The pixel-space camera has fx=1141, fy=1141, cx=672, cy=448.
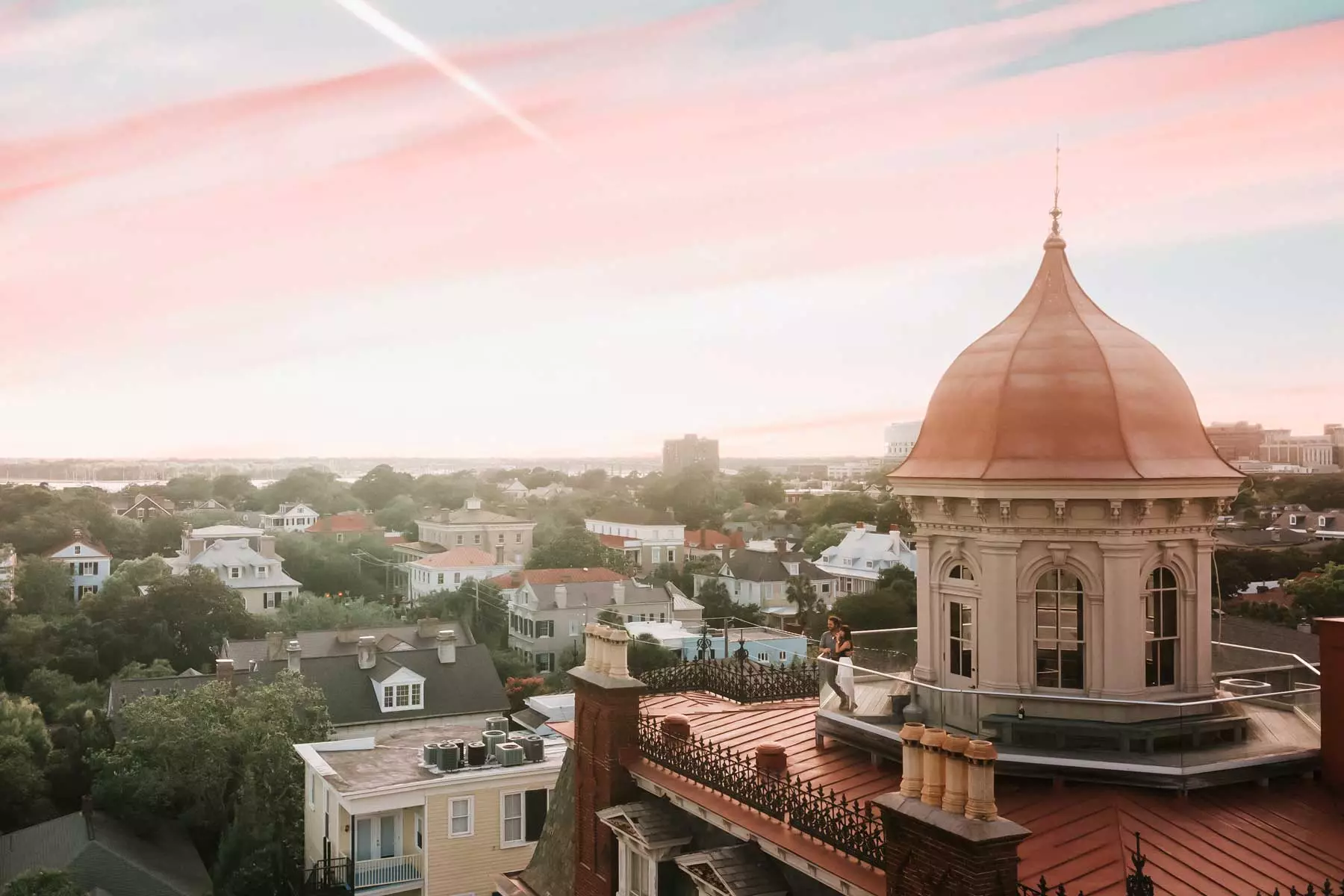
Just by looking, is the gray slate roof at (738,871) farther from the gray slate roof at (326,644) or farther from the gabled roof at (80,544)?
the gabled roof at (80,544)

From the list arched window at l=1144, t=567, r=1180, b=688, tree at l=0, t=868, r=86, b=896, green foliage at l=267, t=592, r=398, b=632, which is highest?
arched window at l=1144, t=567, r=1180, b=688

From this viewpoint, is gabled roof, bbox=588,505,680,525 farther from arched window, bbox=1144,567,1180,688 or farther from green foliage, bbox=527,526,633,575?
arched window, bbox=1144,567,1180,688

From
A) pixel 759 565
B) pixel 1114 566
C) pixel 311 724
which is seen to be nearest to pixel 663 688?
pixel 1114 566

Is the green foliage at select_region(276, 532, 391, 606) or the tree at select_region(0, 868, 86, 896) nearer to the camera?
the tree at select_region(0, 868, 86, 896)

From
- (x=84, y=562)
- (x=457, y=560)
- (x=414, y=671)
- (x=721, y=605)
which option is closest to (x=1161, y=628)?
(x=414, y=671)

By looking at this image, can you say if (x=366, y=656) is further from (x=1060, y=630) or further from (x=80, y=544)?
(x=80, y=544)

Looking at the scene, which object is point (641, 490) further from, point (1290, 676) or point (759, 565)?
point (1290, 676)

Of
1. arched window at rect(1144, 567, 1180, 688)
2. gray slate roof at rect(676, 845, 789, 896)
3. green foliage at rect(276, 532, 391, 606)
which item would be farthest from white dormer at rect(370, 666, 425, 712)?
green foliage at rect(276, 532, 391, 606)
